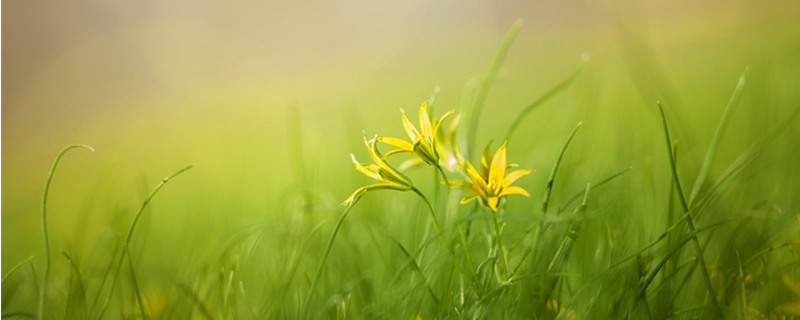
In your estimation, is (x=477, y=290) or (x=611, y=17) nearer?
(x=477, y=290)

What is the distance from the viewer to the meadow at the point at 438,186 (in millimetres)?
563

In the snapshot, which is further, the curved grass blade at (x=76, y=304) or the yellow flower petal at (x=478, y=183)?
the curved grass blade at (x=76, y=304)

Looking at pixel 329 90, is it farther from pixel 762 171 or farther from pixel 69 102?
pixel 762 171

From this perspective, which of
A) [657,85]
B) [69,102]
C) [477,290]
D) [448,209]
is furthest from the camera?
[69,102]

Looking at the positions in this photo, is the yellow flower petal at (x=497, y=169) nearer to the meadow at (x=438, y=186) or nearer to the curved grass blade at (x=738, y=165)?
the meadow at (x=438, y=186)

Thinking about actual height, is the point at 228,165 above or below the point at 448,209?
above

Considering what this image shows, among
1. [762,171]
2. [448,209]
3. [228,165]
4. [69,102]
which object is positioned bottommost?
[762,171]

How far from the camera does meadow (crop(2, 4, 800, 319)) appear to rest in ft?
1.85

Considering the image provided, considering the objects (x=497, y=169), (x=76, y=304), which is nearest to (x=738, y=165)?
(x=497, y=169)

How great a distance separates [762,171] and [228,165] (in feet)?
2.51

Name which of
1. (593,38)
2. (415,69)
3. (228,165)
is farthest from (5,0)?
(593,38)

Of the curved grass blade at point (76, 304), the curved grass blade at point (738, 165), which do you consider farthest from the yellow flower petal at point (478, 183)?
the curved grass blade at point (76, 304)

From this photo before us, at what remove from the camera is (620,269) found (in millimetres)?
548

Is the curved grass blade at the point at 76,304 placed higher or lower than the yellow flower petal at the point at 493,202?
higher
